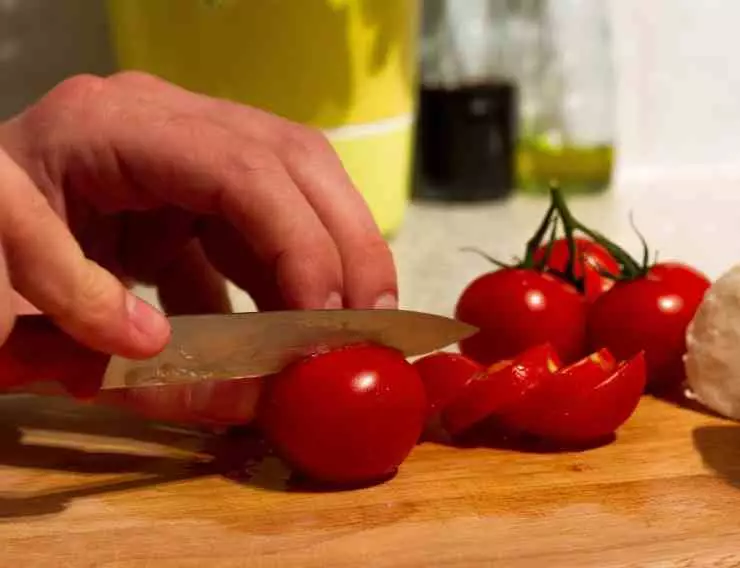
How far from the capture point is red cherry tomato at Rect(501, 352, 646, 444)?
0.84 meters

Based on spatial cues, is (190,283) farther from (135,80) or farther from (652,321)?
(652,321)

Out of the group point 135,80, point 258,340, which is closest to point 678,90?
point 135,80

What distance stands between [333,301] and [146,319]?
207mm

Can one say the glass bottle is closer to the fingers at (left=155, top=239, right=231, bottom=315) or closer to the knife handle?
the fingers at (left=155, top=239, right=231, bottom=315)

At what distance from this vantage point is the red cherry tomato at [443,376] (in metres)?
0.87

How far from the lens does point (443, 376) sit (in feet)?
2.89

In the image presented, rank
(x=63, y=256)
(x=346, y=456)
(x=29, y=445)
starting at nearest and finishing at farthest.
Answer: (x=63, y=256) → (x=346, y=456) → (x=29, y=445)

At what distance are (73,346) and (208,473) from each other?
15 centimetres

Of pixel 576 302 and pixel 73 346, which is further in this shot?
pixel 576 302

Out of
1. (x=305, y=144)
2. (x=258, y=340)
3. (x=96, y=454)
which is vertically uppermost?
(x=305, y=144)

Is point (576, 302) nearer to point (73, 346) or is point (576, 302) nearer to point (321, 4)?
point (73, 346)

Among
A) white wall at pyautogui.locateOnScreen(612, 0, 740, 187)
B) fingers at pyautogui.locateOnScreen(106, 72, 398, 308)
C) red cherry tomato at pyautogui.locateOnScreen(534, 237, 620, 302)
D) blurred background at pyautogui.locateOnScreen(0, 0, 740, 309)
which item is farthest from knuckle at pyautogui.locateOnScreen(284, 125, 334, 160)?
white wall at pyautogui.locateOnScreen(612, 0, 740, 187)

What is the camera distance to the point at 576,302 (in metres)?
1.00

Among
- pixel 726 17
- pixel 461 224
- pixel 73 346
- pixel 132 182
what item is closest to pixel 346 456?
pixel 73 346
